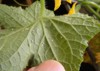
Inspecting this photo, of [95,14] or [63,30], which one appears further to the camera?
[95,14]

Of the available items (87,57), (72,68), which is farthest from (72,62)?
(87,57)

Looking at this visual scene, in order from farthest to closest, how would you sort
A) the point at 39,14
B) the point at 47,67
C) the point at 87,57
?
the point at 87,57 < the point at 39,14 < the point at 47,67

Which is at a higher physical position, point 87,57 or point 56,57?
point 56,57

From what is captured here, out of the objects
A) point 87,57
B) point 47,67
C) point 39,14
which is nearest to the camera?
point 47,67

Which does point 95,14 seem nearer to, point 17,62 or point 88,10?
point 88,10

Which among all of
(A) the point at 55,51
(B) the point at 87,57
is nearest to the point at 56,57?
(A) the point at 55,51

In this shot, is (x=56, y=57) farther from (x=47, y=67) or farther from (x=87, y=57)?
(x=87, y=57)
